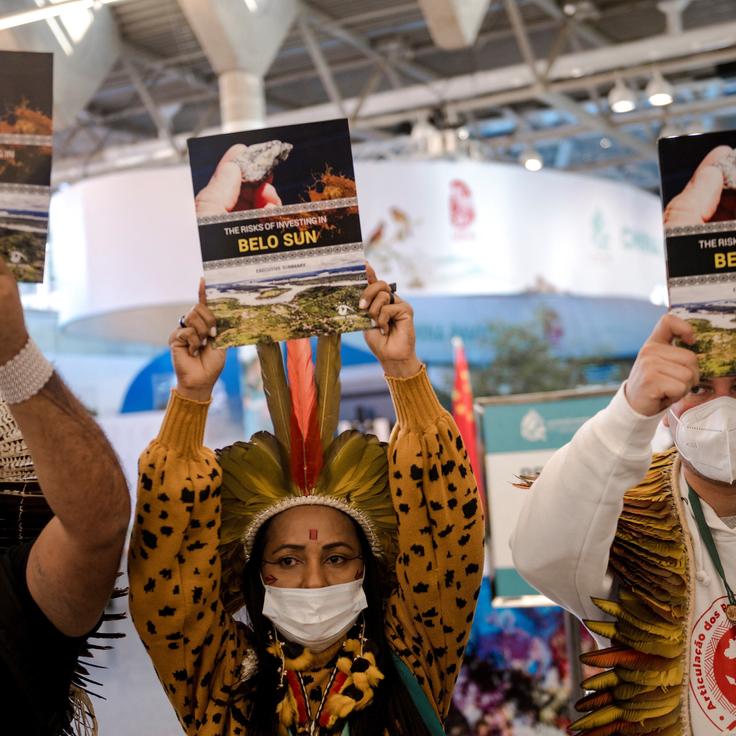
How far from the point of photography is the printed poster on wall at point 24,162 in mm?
1769

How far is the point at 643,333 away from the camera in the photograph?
15203 mm

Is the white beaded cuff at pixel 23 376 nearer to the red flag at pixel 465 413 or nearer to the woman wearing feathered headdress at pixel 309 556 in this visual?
the woman wearing feathered headdress at pixel 309 556

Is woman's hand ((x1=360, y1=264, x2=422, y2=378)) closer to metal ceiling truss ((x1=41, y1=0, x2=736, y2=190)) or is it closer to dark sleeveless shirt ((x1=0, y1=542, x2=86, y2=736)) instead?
dark sleeveless shirt ((x1=0, y1=542, x2=86, y2=736))

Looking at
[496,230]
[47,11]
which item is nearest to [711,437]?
[47,11]

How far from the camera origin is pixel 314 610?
2072mm

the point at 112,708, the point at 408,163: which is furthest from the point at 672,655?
the point at 408,163

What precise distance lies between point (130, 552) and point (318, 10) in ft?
32.2

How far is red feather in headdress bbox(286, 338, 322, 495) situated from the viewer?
2.21m

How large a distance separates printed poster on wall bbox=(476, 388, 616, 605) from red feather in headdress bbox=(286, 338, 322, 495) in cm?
178

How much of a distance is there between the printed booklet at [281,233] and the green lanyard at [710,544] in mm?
740

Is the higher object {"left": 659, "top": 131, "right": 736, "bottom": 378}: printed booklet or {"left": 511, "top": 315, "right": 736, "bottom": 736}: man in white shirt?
{"left": 659, "top": 131, "right": 736, "bottom": 378}: printed booklet

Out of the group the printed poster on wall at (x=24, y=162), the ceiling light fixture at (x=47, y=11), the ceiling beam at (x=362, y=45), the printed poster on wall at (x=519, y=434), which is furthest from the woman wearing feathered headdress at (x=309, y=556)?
the ceiling beam at (x=362, y=45)

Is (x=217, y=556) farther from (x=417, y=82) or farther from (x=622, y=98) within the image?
(x=417, y=82)

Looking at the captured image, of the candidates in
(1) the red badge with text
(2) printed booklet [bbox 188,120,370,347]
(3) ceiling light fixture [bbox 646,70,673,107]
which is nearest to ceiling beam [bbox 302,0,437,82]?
(3) ceiling light fixture [bbox 646,70,673,107]
